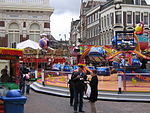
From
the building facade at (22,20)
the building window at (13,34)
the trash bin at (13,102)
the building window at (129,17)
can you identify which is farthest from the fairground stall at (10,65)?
the building window at (129,17)

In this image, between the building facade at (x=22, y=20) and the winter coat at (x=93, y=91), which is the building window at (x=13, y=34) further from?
the winter coat at (x=93, y=91)

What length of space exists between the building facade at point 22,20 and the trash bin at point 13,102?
3383 centimetres

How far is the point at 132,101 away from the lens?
1389 cm

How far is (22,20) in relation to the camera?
41.3 meters

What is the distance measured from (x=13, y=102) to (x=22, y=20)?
3484cm

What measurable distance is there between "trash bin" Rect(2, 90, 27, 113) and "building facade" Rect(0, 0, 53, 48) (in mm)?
33833

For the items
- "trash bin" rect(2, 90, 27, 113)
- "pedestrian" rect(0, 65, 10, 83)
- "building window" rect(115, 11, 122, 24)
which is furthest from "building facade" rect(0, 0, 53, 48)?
"trash bin" rect(2, 90, 27, 113)

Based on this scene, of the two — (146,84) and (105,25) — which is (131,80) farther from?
(105,25)

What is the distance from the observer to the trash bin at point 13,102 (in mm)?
7734

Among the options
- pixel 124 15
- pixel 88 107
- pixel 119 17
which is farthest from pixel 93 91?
pixel 124 15

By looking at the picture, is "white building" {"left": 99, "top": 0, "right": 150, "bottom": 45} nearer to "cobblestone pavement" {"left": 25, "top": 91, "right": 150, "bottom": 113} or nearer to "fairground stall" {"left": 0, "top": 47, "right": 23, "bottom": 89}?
"cobblestone pavement" {"left": 25, "top": 91, "right": 150, "bottom": 113}

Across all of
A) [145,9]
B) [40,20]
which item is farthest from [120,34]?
[145,9]

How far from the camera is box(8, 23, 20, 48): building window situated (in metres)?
41.3

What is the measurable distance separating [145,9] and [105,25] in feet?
24.3
